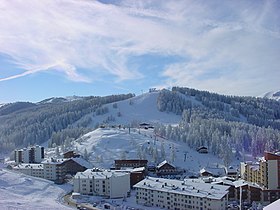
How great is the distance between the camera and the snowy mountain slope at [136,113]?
14388cm

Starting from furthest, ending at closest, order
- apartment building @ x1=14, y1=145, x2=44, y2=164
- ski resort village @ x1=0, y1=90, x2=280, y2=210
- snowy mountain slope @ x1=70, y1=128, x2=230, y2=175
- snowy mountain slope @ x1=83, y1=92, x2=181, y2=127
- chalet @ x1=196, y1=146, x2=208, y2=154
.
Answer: snowy mountain slope @ x1=83, y1=92, x2=181, y2=127 → chalet @ x1=196, y1=146, x2=208, y2=154 → snowy mountain slope @ x1=70, y1=128, x2=230, y2=175 → apartment building @ x1=14, y1=145, x2=44, y2=164 → ski resort village @ x1=0, y1=90, x2=280, y2=210

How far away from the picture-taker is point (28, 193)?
1924 inches

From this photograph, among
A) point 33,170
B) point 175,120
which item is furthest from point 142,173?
point 175,120

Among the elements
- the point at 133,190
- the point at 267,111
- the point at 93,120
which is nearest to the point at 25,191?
the point at 133,190

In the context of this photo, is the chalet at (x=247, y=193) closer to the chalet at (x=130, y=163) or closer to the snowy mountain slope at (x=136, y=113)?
the chalet at (x=130, y=163)

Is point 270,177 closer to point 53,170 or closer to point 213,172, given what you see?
point 213,172

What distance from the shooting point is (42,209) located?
1446 inches

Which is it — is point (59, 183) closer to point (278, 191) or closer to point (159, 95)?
point (278, 191)

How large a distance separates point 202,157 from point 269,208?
7077 cm

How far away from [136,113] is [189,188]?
111 m

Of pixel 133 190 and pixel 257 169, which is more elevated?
pixel 257 169

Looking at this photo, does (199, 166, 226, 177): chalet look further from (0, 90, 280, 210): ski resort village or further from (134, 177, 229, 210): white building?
(134, 177, 229, 210): white building

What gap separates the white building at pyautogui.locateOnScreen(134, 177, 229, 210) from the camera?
144 ft

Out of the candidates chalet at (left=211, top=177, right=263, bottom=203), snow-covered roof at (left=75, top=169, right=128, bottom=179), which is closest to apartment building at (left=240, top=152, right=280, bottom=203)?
chalet at (left=211, top=177, right=263, bottom=203)
